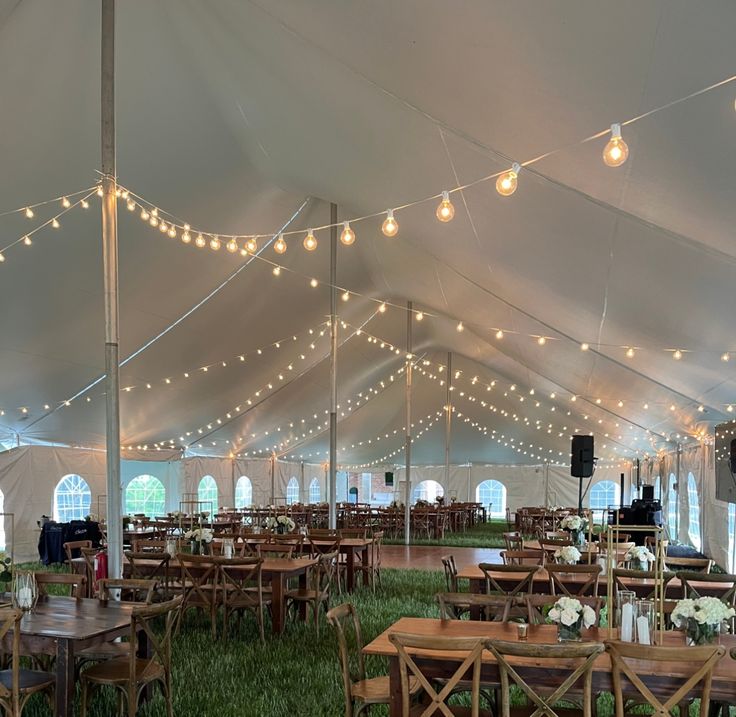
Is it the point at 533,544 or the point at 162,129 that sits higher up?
the point at 162,129

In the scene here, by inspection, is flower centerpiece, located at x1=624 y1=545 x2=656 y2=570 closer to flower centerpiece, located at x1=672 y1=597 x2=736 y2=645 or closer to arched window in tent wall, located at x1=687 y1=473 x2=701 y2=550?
flower centerpiece, located at x1=672 y1=597 x2=736 y2=645

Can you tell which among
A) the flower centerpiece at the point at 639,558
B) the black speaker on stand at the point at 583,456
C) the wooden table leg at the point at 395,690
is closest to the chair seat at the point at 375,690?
the wooden table leg at the point at 395,690

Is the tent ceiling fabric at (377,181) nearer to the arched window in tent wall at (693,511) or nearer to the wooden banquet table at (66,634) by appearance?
the arched window in tent wall at (693,511)

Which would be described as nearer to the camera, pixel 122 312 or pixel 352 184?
pixel 352 184

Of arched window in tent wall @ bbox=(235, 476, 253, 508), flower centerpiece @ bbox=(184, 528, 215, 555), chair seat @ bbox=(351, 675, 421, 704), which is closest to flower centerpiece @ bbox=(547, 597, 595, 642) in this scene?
chair seat @ bbox=(351, 675, 421, 704)

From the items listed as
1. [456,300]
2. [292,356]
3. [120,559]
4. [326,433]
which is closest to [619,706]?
[120,559]

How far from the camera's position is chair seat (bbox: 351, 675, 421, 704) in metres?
3.71

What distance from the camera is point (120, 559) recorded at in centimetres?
624

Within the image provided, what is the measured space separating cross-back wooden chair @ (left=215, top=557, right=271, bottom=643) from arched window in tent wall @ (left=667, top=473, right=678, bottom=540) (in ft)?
41.5

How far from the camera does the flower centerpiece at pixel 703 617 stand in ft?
11.5

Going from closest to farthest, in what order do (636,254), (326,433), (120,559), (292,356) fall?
(636,254) → (120,559) → (292,356) → (326,433)

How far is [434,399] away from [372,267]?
960cm

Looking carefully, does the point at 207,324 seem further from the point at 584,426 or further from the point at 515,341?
the point at 584,426

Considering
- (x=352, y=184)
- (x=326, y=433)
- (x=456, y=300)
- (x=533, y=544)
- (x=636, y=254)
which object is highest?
(x=352, y=184)
